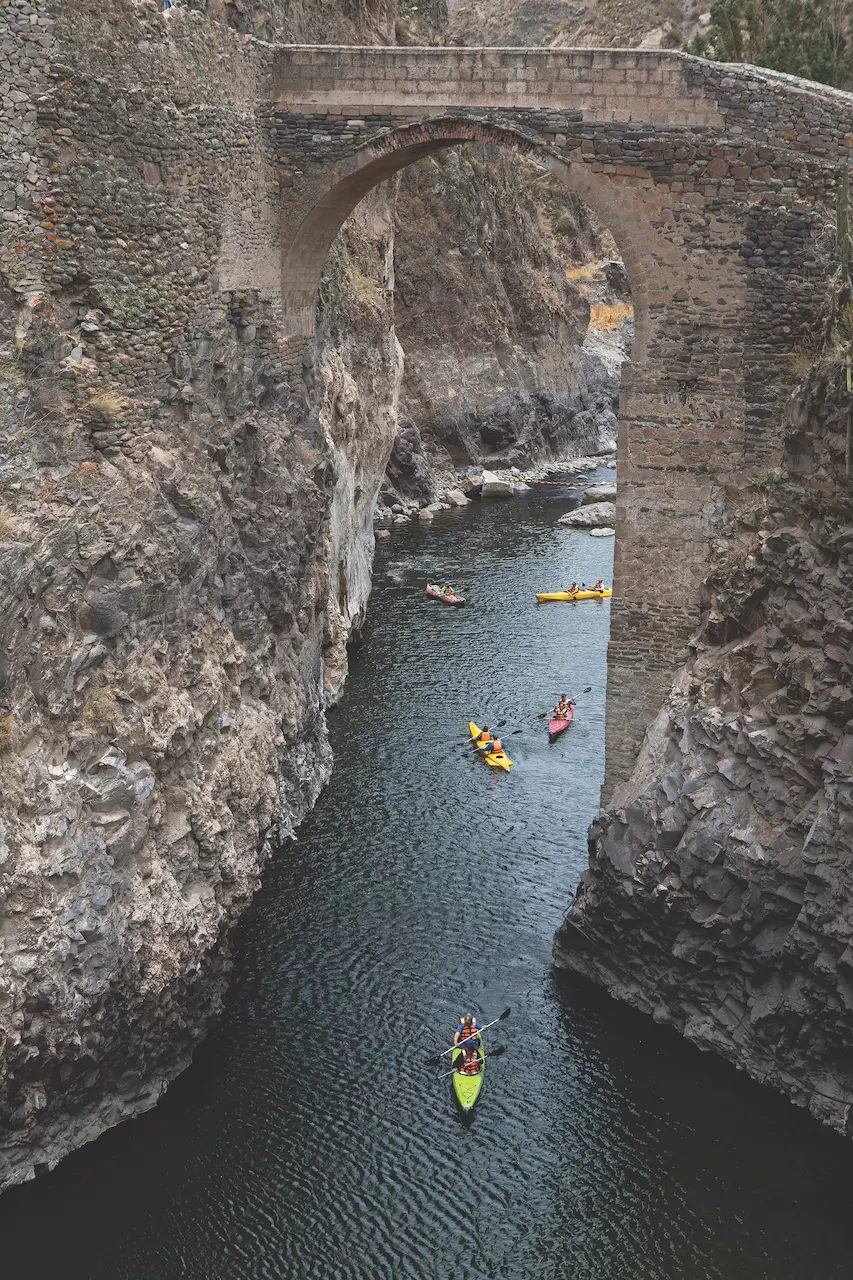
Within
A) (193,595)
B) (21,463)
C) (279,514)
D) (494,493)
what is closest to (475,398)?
(494,493)

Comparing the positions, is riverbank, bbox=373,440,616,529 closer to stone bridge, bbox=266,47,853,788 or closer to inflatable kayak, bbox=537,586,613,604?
inflatable kayak, bbox=537,586,613,604

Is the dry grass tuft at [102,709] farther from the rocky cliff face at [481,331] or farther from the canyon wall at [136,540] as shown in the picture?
the rocky cliff face at [481,331]

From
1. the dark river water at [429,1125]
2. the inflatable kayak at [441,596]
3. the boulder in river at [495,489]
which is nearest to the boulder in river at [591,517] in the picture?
the boulder in river at [495,489]

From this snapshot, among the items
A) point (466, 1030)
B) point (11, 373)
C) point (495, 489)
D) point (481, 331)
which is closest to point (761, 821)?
point (466, 1030)

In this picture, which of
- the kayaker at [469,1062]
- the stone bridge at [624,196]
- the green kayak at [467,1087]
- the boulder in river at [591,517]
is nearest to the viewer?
the green kayak at [467,1087]

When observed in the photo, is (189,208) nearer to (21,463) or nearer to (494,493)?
(21,463)

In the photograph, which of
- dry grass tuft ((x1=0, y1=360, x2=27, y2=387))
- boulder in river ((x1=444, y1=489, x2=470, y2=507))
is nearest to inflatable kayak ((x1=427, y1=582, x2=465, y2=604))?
boulder in river ((x1=444, y1=489, x2=470, y2=507))
